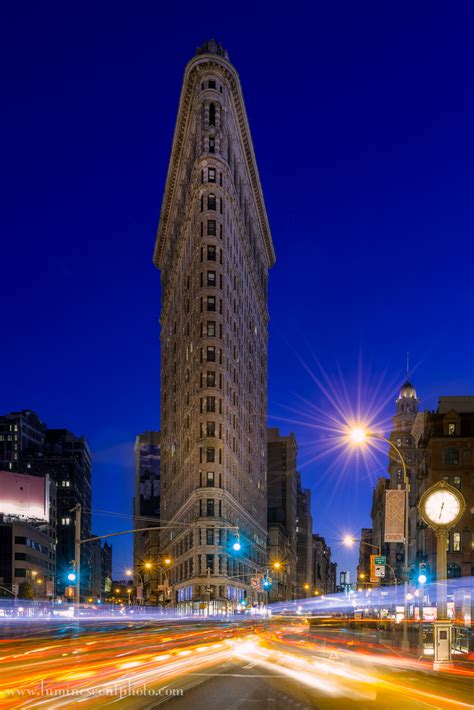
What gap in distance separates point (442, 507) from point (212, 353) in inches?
3989

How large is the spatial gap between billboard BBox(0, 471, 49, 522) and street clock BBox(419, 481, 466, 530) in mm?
147106

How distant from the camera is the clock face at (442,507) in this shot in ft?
71.4

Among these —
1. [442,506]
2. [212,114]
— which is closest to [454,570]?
[442,506]

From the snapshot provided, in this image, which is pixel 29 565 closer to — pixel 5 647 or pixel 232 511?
pixel 232 511

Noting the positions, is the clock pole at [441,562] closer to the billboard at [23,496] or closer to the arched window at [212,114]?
the arched window at [212,114]

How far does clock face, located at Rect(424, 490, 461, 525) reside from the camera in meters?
21.8

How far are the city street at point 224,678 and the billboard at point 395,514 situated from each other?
176 inches

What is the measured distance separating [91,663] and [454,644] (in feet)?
48.6

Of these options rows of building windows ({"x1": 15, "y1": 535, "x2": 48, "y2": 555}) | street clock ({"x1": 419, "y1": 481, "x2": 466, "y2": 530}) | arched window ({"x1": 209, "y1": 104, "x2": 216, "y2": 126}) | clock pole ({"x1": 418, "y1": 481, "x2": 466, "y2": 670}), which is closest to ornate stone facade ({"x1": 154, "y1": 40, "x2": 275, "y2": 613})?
arched window ({"x1": 209, "y1": 104, "x2": 216, "y2": 126})

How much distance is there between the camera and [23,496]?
161250 mm

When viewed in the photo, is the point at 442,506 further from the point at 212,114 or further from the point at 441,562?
the point at 212,114

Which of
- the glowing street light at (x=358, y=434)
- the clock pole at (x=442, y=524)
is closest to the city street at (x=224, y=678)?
the clock pole at (x=442, y=524)

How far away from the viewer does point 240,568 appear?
13312 centimetres

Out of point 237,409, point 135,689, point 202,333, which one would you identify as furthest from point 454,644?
point 237,409
